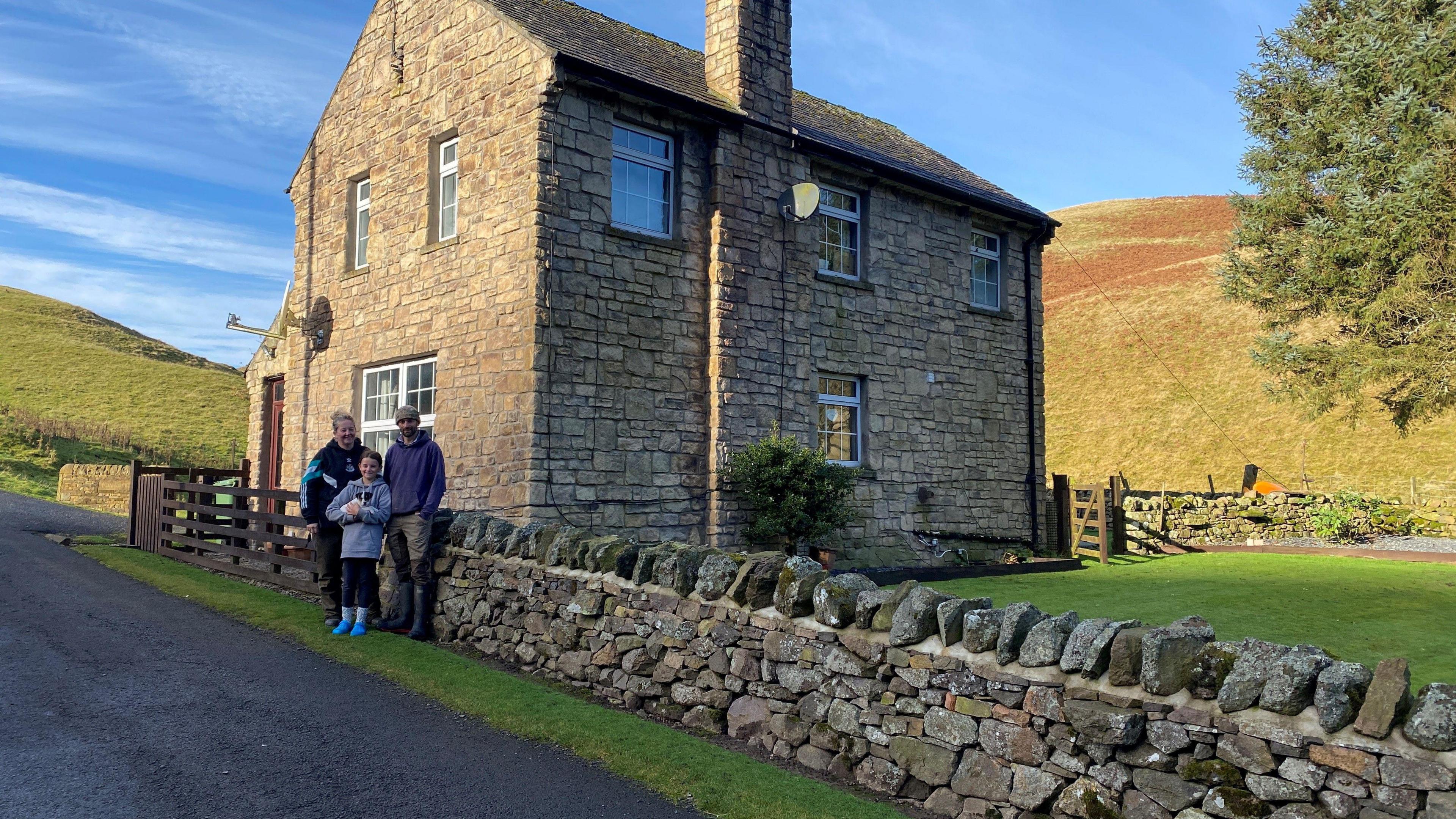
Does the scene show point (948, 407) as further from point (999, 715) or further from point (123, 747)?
point (123, 747)

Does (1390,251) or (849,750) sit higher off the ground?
(1390,251)

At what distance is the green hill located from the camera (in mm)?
34656

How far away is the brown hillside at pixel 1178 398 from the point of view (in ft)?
108

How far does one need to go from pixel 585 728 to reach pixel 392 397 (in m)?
8.81

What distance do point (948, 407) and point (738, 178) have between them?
5.60 m

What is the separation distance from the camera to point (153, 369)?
56219 mm

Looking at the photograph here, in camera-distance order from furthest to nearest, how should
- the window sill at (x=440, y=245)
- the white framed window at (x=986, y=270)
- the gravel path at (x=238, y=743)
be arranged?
the white framed window at (x=986, y=270) → the window sill at (x=440, y=245) → the gravel path at (x=238, y=743)

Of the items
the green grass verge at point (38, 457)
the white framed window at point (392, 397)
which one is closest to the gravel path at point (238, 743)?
the white framed window at point (392, 397)

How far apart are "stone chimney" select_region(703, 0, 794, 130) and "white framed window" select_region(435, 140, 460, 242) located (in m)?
3.76

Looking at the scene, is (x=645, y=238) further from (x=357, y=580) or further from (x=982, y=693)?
(x=982, y=693)

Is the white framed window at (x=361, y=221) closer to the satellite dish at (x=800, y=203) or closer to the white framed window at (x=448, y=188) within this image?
the white framed window at (x=448, y=188)

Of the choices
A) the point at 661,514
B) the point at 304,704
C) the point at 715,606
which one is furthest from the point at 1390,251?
the point at 304,704

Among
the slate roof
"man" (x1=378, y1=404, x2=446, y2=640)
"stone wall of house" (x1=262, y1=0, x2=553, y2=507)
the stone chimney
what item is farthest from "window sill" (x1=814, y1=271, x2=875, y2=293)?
"man" (x1=378, y1=404, x2=446, y2=640)

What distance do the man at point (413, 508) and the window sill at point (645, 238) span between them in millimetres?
3982
